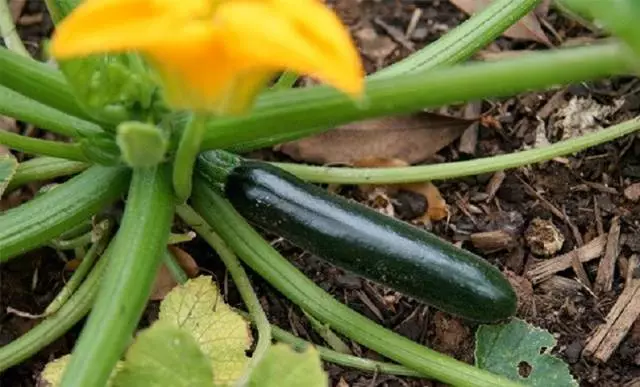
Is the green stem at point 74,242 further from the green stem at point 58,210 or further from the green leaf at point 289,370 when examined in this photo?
the green leaf at point 289,370

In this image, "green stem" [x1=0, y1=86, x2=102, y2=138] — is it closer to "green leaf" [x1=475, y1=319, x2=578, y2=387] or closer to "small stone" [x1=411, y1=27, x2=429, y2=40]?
"green leaf" [x1=475, y1=319, x2=578, y2=387]

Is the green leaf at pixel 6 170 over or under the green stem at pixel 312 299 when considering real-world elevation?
over

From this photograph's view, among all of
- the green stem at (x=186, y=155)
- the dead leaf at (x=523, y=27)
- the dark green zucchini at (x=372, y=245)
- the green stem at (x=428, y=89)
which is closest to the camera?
the green stem at (x=428, y=89)

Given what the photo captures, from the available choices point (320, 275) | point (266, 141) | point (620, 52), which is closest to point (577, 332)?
point (320, 275)

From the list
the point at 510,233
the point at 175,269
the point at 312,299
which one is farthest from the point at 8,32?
the point at 510,233

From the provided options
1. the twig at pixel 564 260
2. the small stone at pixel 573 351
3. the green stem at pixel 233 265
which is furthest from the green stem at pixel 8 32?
the small stone at pixel 573 351

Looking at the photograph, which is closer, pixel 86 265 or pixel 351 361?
pixel 351 361

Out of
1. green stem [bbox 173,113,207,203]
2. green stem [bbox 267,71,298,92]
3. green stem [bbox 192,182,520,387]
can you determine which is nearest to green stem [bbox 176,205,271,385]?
green stem [bbox 192,182,520,387]

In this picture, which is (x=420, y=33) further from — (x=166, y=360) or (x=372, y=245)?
(x=166, y=360)
